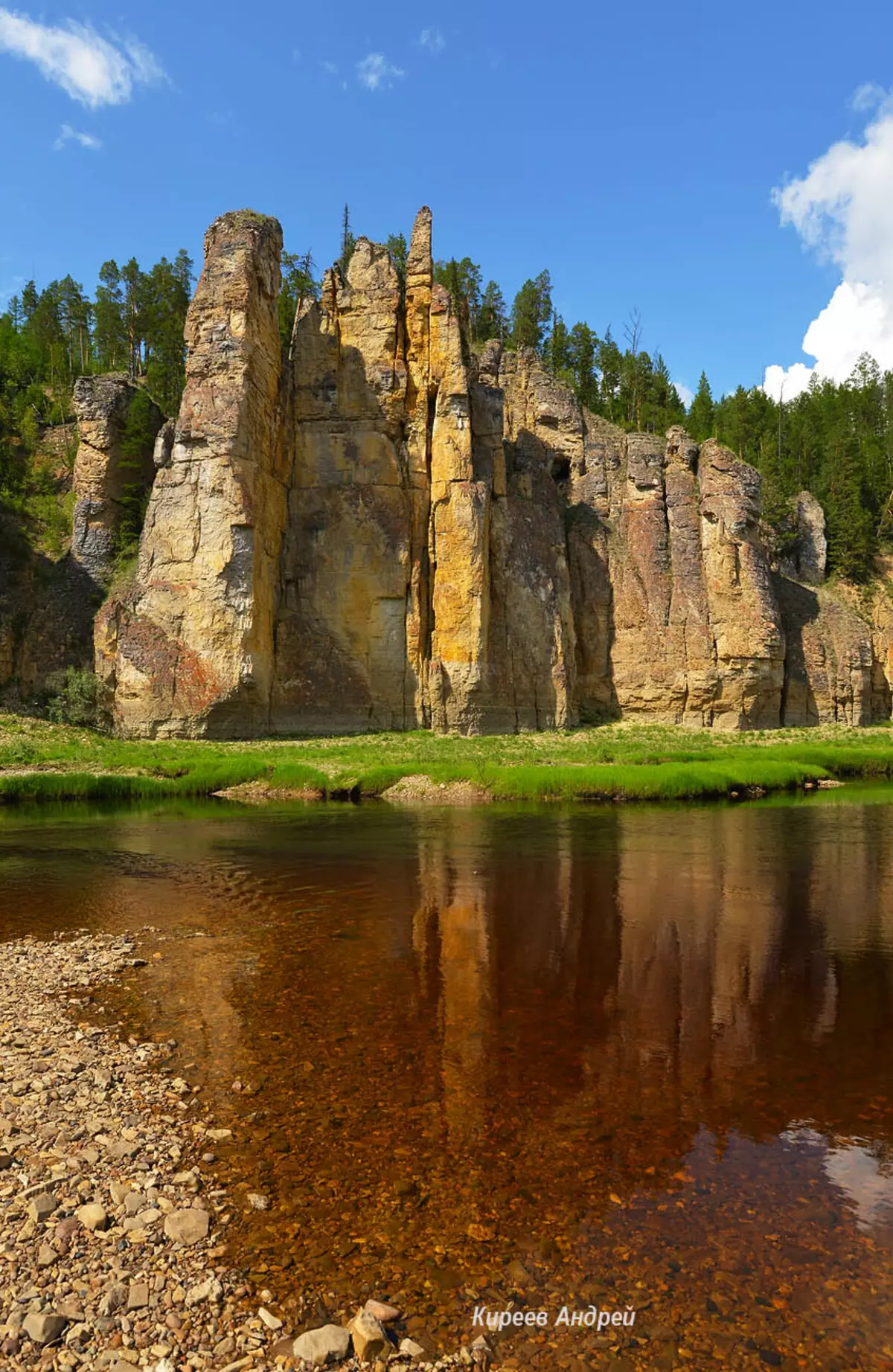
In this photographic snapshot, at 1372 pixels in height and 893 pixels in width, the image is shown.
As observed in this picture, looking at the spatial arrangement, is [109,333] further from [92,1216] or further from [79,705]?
[92,1216]

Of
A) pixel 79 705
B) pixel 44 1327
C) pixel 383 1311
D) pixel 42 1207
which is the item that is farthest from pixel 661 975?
pixel 79 705

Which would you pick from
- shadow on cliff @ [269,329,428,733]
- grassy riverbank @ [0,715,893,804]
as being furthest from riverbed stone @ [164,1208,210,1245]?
shadow on cliff @ [269,329,428,733]

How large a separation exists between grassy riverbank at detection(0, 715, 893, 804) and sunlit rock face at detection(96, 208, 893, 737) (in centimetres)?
403

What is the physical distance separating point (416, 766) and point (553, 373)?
4325 cm

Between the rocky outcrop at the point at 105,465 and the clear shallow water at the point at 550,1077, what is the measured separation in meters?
37.3

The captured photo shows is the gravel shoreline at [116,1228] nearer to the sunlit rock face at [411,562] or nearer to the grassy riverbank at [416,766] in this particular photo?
the grassy riverbank at [416,766]

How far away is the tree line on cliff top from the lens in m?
66.3

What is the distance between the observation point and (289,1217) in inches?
240

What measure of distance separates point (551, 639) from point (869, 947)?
1544 inches

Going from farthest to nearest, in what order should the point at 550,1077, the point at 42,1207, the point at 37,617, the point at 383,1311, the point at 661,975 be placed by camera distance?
the point at 37,617
the point at 661,975
the point at 550,1077
the point at 42,1207
the point at 383,1311

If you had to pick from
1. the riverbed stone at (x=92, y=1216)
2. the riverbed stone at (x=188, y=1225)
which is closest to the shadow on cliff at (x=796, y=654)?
the riverbed stone at (x=188, y=1225)

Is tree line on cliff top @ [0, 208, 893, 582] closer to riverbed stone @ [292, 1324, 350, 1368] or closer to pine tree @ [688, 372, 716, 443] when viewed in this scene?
pine tree @ [688, 372, 716, 443]

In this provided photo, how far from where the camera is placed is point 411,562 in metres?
50.5

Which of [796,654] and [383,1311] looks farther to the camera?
[796,654]
